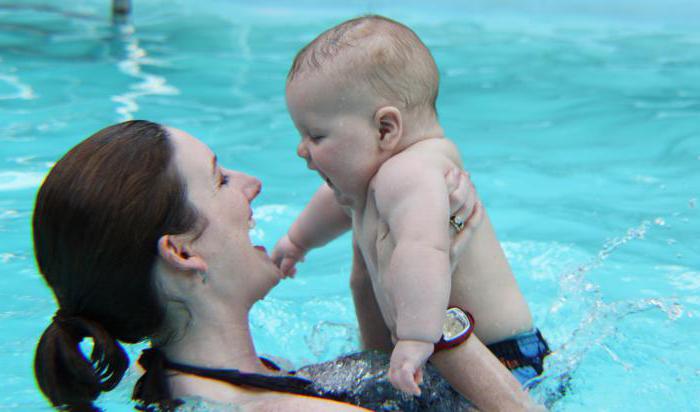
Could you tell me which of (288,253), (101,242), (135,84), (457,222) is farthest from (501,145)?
(101,242)

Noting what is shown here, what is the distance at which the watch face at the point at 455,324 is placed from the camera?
2.40 m

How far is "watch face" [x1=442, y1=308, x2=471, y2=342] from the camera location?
2402mm

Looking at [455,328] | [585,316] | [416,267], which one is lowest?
[585,316]

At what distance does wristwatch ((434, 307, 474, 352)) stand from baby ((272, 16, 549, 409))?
1.1 inches

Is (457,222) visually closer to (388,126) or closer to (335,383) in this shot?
(388,126)

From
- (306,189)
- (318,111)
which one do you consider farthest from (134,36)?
(318,111)

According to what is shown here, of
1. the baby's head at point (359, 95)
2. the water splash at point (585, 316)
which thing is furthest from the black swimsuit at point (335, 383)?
the baby's head at point (359, 95)

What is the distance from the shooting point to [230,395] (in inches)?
91.1

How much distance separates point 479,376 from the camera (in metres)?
2.43

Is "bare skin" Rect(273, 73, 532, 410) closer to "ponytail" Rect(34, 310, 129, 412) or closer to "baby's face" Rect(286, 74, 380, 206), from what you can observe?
"baby's face" Rect(286, 74, 380, 206)

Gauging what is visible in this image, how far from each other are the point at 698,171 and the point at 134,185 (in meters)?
4.21

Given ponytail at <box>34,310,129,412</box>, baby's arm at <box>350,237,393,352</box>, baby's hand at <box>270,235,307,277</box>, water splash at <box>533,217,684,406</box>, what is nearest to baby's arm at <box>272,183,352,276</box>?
baby's hand at <box>270,235,307,277</box>

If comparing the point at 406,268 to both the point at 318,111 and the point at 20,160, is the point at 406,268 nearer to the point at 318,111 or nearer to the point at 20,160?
the point at 318,111

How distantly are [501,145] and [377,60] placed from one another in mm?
3738
